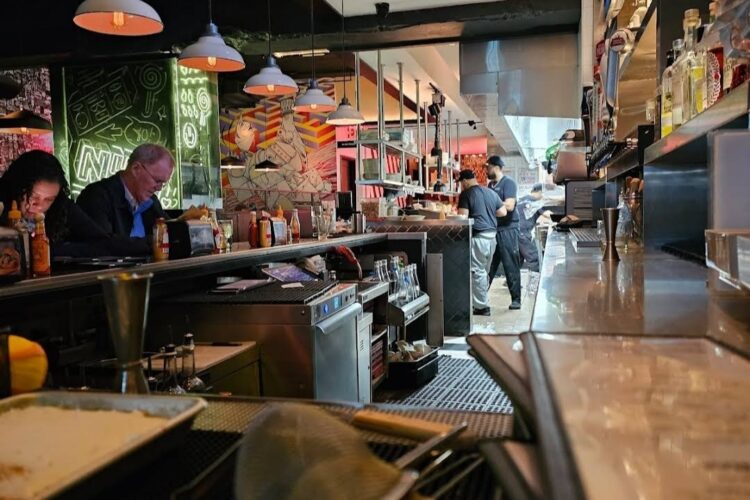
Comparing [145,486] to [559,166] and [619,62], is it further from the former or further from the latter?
[559,166]

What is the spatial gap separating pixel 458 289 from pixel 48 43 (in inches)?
203

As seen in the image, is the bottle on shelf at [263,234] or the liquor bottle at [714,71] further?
the bottle on shelf at [263,234]

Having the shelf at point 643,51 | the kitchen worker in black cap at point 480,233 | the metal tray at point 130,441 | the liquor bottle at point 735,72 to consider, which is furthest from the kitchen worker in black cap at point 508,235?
the metal tray at point 130,441

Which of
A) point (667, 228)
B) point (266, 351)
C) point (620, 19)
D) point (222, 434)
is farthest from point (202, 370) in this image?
point (620, 19)

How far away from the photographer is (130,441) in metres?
0.74

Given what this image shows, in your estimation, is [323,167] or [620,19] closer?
[620,19]

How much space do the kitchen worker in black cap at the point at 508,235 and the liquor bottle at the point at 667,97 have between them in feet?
18.9

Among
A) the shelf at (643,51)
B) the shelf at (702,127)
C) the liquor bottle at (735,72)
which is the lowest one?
the shelf at (702,127)

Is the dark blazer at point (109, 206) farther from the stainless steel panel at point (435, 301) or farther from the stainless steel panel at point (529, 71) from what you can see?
the stainless steel panel at point (529, 71)

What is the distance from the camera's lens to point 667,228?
3.41 metres

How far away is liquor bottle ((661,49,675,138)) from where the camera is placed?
250 centimetres

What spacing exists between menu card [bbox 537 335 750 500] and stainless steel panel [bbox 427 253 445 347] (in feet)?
16.4

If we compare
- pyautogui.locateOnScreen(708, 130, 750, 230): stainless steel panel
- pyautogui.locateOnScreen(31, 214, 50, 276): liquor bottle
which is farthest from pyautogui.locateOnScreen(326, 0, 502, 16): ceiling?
pyautogui.locateOnScreen(708, 130, 750, 230): stainless steel panel

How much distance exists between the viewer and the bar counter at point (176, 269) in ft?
6.47
